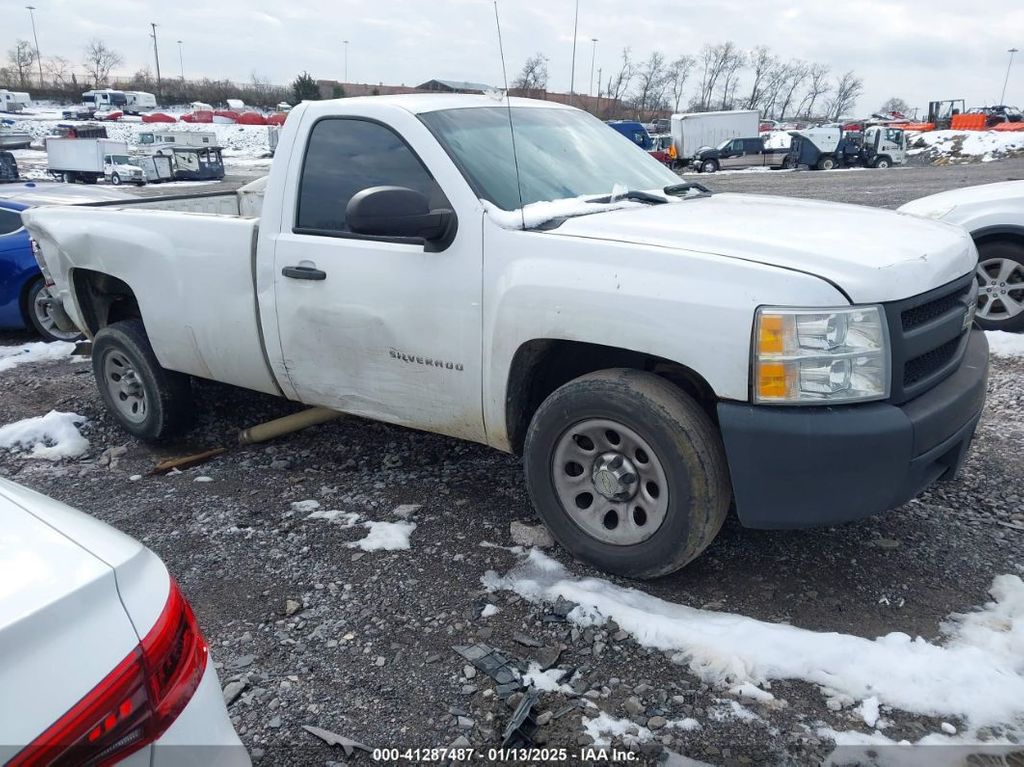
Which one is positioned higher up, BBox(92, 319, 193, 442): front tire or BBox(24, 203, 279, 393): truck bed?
BBox(24, 203, 279, 393): truck bed

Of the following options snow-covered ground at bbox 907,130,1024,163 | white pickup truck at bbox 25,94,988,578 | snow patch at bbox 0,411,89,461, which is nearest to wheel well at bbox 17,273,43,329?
snow patch at bbox 0,411,89,461

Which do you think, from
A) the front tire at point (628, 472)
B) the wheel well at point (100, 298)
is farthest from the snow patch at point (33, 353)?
the front tire at point (628, 472)

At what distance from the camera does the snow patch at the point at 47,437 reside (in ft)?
16.6

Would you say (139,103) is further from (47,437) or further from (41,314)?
(47,437)

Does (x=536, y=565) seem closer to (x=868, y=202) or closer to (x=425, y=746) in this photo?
(x=425, y=746)

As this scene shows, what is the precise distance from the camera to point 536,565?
3422 mm

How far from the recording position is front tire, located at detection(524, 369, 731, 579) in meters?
2.92

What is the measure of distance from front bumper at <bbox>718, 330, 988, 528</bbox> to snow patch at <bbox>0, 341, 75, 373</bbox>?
Answer: 6.49 metres

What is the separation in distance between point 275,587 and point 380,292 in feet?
4.46

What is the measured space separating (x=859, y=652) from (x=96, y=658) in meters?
2.41

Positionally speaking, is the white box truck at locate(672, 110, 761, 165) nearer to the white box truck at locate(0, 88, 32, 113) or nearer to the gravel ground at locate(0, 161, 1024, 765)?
the gravel ground at locate(0, 161, 1024, 765)

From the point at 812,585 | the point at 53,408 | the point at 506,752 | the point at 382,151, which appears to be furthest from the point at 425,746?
the point at 53,408

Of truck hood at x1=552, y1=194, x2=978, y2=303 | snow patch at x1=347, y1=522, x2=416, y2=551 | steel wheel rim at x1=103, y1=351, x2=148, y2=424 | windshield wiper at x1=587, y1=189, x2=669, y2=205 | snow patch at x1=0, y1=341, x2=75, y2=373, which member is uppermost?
windshield wiper at x1=587, y1=189, x2=669, y2=205

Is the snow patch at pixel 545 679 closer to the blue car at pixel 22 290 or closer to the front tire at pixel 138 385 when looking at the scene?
the front tire at pixel 138 385
